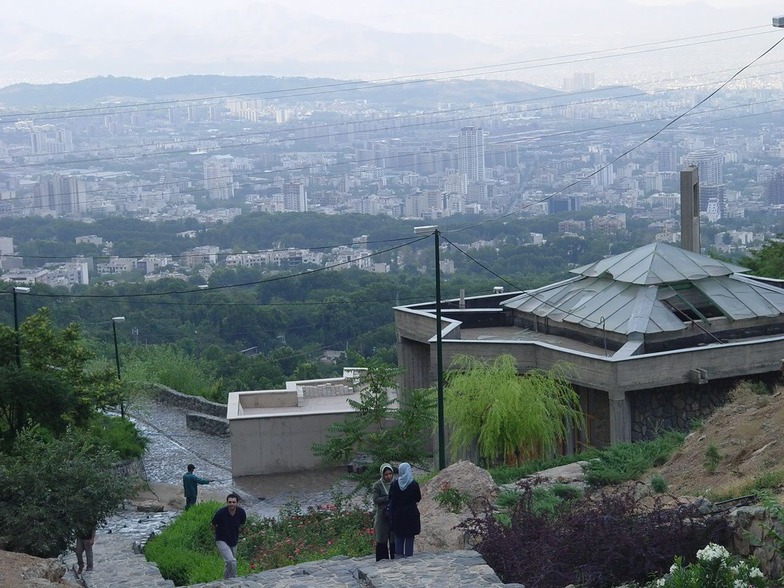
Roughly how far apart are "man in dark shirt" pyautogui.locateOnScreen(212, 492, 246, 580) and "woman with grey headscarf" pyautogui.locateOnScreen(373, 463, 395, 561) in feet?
5.98

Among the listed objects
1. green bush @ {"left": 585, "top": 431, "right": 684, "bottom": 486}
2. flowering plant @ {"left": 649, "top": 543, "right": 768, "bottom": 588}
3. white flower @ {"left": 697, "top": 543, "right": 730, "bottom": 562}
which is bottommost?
green bush @ {"left": 585, "top": 431, "right": 684, "bottom": 486}

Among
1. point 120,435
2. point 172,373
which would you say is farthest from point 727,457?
point 172,373

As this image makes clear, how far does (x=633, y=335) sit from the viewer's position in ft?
78.6

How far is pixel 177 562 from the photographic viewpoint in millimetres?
15086

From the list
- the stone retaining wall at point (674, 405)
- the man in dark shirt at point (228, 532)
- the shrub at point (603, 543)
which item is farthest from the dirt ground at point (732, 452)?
the man in dark shirt at point (228, 532)

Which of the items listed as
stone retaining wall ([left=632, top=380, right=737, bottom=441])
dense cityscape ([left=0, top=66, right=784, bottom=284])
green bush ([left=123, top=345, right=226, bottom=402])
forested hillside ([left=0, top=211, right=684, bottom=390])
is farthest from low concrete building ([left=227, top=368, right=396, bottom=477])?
dense cityscape ([left=0, top=66, right=784, bottom=284])

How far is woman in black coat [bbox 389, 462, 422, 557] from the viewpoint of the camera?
1204cm

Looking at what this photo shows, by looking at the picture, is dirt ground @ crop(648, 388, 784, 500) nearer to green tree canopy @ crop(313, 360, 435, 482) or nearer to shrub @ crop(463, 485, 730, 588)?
shrub @ crop(463, 485, 730, 588)

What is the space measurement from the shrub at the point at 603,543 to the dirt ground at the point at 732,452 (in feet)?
5.07

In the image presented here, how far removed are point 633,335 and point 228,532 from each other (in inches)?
509

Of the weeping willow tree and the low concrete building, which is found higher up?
the weeping willow tree

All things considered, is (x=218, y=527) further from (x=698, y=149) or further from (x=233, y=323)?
(x=698, y=149)

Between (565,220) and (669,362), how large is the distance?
82.9 metres

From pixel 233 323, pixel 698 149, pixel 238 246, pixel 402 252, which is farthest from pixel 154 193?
pixel 233 323
